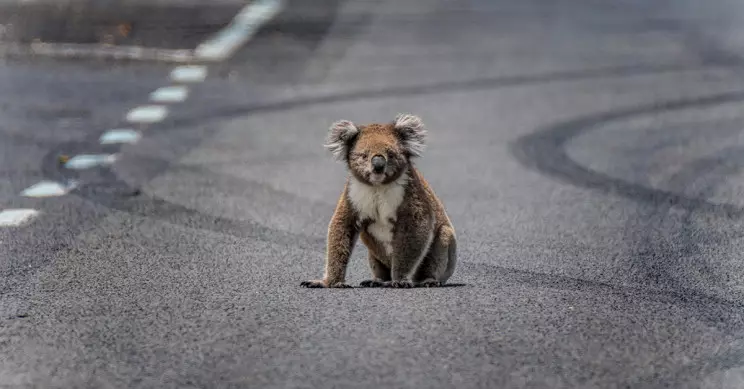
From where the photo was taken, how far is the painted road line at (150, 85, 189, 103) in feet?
52.5

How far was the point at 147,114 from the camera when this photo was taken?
15.2 m

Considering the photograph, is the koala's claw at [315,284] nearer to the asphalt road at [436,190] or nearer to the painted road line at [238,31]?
the asphalt road at [436,190]

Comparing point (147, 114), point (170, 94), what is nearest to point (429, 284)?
point (147, 114)

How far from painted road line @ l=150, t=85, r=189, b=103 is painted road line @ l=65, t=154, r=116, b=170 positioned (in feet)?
9.33

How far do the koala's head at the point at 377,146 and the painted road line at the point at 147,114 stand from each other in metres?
6.86

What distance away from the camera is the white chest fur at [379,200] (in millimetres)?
8258

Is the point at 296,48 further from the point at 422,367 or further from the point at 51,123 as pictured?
the point at 422,367

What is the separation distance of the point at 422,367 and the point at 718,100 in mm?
10860

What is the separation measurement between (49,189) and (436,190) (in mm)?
3252

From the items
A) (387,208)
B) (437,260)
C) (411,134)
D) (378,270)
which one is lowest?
(378,270)

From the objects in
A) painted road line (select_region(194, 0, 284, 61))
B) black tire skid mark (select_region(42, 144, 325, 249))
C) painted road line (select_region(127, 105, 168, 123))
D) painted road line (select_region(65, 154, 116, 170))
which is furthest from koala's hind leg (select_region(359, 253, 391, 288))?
painted road line (select_region(194, 0, 284, 61))

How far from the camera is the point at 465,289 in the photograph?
8.24 metres

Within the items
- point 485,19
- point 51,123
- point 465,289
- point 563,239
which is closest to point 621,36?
point 485,19

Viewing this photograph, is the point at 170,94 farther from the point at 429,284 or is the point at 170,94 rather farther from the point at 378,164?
the point at 378,164
